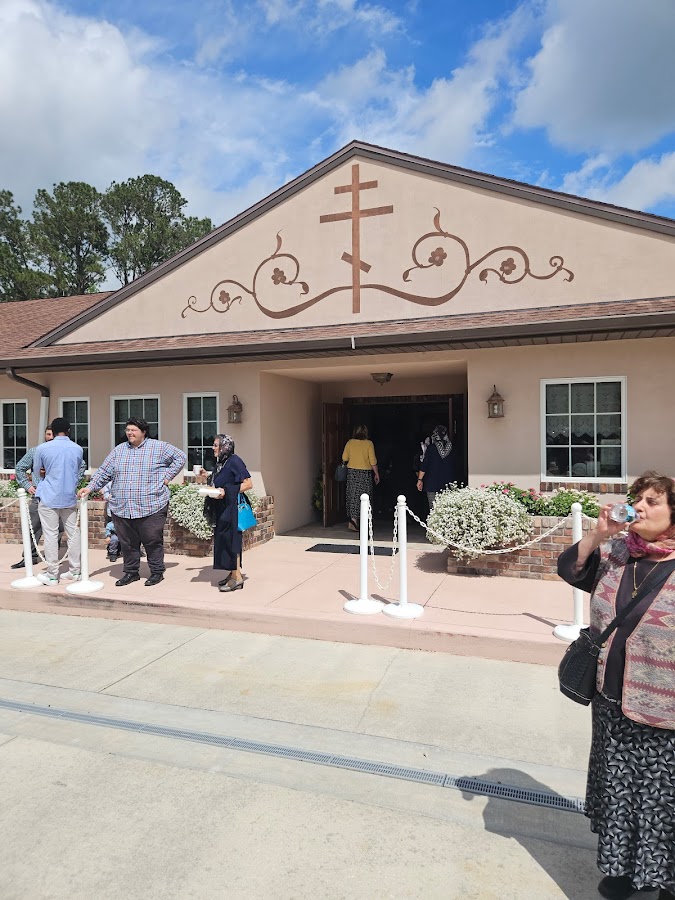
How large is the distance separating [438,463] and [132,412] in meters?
4.99

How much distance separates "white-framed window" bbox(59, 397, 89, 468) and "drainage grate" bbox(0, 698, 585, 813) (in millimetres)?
6823

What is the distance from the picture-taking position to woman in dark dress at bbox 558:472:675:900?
7.63 feet

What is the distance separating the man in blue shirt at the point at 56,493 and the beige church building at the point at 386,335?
258 cm

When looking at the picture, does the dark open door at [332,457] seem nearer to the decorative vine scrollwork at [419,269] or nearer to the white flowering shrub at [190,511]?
the decorative vine scrollwork at [419,269]

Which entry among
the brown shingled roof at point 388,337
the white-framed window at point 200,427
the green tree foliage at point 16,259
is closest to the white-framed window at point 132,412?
the white-framed window at point 200,427

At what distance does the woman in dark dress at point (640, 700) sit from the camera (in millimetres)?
2324

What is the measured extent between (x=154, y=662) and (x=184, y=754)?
157 cm

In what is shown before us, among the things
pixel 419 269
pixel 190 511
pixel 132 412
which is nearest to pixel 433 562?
pixel 190 511

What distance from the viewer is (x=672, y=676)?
2.31 metres

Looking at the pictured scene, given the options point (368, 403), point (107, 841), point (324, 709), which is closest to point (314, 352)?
point (368, 403)

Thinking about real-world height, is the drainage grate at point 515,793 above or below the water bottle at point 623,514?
below

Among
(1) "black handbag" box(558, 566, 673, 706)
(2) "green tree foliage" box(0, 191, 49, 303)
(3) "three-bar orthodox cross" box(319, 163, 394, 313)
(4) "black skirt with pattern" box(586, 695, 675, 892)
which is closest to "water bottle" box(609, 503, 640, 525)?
(1) "black handbag" box(558, 566, 673, 706)

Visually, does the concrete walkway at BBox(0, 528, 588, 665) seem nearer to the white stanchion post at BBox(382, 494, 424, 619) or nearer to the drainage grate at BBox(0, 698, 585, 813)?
the white stanchion post at BBox(382, 494, 424, 619)

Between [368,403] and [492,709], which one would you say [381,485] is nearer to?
[368,403]
